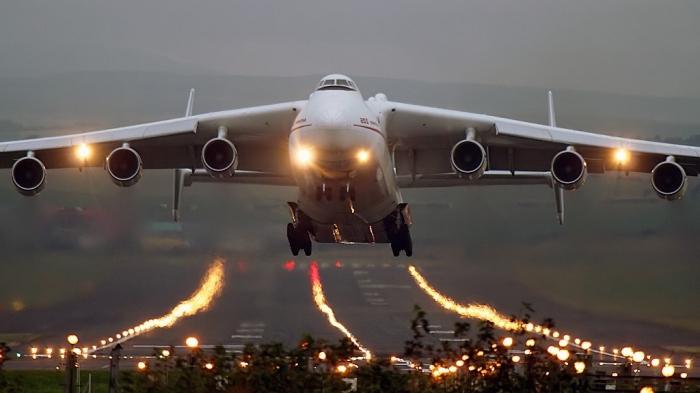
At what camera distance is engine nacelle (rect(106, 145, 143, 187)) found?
2070 cm

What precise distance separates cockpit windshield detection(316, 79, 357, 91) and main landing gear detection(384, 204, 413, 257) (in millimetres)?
2452

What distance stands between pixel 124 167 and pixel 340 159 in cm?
354

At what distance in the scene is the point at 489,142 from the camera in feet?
72.6

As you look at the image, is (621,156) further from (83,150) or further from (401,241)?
(83,150)

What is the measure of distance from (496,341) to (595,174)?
44.2 feet

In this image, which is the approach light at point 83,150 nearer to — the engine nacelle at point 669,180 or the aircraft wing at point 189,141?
the aircraft wing at point 189,141

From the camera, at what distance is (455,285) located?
2330cm

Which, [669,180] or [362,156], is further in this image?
[669,180]

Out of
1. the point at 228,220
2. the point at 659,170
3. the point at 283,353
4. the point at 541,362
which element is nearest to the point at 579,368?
the point at 541,362

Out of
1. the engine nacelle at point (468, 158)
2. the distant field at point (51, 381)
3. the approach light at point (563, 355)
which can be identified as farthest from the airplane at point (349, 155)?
the approach light at point (563, 355)

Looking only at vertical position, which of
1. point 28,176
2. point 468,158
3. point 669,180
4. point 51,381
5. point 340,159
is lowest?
point 51,381

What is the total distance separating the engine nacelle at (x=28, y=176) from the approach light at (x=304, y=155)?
4.16 m

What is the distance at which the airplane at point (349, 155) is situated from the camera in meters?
19.5

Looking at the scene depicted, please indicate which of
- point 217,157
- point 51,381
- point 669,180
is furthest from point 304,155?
point 51,381
